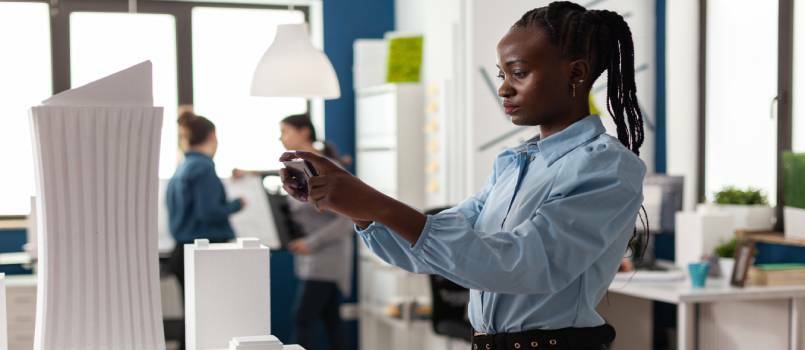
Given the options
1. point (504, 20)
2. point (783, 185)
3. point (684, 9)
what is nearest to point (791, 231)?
point (783, 185)

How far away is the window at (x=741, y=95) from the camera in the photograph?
4.55 meters

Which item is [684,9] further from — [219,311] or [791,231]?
[219,311]

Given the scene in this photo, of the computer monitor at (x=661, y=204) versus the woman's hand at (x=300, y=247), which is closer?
the computer monitor at (x=661, y=204)

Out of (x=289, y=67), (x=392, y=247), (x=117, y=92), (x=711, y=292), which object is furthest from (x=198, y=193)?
(x=392, y=247)

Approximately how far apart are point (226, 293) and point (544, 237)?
94cm

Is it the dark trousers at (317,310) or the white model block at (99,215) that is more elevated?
the white model block at (99,215)

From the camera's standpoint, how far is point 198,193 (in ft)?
16.3

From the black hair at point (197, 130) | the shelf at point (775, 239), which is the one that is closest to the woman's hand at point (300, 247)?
the black hair at point (197, 130)

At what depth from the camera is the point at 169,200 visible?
507 cm

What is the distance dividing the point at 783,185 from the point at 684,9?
1.04 metres

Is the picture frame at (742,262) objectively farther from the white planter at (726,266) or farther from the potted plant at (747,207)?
the potted plant at (747,207)

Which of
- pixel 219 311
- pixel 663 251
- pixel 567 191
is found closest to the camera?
pixel 567 191

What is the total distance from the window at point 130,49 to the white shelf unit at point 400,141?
1312 millimetres

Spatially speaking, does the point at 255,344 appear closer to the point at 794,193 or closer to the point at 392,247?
the point at 392,247
